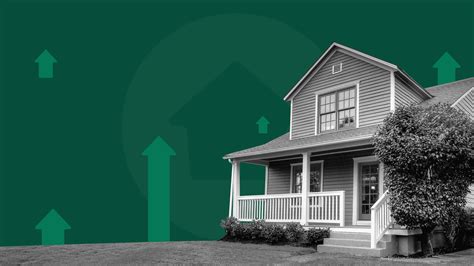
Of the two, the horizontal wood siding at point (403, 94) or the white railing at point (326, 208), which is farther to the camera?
the horizontal wood siding at point (403, 94)

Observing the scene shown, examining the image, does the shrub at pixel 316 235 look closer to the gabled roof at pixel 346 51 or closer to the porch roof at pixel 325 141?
the porch roof at pixel 325 141

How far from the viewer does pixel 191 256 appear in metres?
12.4

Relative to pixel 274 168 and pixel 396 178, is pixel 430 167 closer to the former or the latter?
pixel 396 178

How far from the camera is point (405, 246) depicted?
42.2 ft

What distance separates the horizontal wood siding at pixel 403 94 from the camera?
16.3 metres

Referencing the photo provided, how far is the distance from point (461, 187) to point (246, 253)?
19.5 ft

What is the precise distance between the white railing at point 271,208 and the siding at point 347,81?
3.07 m

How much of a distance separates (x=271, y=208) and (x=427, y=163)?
6.10m

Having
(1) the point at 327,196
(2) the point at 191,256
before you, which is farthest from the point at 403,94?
(2) the point at 191,256

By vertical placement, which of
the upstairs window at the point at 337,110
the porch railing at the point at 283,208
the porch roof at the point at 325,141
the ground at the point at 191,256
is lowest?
the ground at the point at 191,256

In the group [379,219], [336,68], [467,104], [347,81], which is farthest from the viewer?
[336,68]

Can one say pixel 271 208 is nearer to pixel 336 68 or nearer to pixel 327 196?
pixel 327 196

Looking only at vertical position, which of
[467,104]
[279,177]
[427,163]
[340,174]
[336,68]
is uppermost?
[336,68]

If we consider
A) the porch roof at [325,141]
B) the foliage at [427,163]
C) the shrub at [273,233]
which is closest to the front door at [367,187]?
the porch roof at [325,141]
